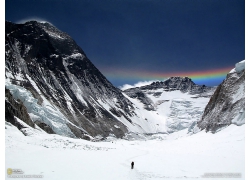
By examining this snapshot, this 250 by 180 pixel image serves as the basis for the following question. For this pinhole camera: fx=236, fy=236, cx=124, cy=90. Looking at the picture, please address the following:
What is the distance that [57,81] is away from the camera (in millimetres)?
127812

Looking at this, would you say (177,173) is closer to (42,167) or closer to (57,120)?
(42,167)

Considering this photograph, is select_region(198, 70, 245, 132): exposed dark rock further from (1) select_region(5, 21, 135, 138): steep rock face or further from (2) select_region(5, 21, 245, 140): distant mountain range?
(1) select_region(5, 21, 135, 138): steep rock face

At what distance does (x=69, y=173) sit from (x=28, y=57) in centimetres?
11155

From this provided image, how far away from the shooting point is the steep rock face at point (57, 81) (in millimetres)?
89938

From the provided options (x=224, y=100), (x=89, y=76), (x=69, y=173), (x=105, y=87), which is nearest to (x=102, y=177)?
(x=69, y=173)

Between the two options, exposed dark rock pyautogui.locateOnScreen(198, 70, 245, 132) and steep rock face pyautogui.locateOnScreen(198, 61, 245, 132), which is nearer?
steep rock face pyautogui.locateOnScreen(198, 61, 245, 132)

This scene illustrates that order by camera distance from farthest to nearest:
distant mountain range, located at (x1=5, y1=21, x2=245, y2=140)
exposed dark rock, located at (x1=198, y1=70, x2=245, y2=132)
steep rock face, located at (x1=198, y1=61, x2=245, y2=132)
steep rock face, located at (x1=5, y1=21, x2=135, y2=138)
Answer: steep rock face, located at (x1=5, y1=21, x2=135, y2=138) → distant mountain range, located at (x1=5, y1=21, x2=245, y2=140) → exposed dark rock, located at (x1=198, y1=70, x2=245, y2=132) → steep rock face, located at (x1=198, y1=61, x2=245, y2=132)

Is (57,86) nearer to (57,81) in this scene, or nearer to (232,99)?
(57,81)

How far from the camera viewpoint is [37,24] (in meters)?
133

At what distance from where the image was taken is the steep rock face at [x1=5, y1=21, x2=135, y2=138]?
89.9 metres

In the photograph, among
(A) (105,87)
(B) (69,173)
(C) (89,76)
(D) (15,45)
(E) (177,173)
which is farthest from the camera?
(A) (105,87)

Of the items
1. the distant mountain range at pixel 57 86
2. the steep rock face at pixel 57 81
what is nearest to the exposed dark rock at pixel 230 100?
the distant mountain range at pixel 57 86

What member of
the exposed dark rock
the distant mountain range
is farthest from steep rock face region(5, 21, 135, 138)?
the exposed dark rock

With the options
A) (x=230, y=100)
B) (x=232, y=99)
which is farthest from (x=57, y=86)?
(x=232, y=99)
